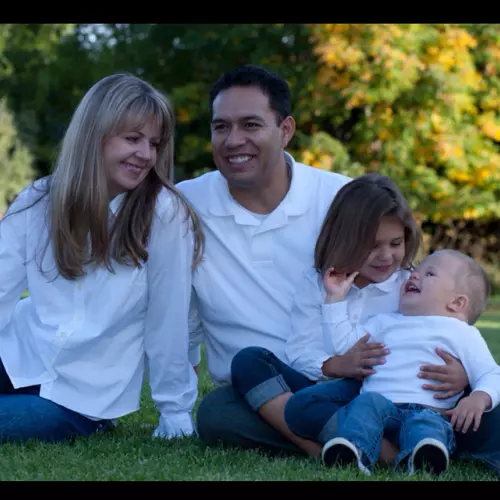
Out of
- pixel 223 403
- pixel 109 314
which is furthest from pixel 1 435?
pixel 223 403

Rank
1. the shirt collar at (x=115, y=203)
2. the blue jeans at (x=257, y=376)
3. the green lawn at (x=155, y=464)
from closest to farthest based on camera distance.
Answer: the green lawn at (x=155, y=464) < the blue jeans at (x=257, y=376) < the shirt collar at (x=115, y=203)

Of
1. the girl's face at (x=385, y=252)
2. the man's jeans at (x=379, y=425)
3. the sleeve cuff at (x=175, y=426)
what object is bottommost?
the sleeve cuff at (x=175, y=426)

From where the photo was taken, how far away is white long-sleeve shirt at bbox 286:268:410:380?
3787 mm

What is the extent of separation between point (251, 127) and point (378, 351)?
125 centimetres

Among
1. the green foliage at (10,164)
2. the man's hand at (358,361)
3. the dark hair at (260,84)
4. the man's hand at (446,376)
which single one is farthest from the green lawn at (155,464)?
the green foliage at (10,164)

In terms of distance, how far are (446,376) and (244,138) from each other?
4.68 ft

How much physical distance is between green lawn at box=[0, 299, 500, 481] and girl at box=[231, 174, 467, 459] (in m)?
0.33

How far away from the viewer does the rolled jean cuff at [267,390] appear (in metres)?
3.61

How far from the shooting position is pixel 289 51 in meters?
15.0

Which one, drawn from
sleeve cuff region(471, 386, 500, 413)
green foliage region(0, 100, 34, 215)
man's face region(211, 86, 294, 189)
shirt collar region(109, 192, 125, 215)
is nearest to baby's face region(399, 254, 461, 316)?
sleeve cuff region(471, 386, 500, 413)

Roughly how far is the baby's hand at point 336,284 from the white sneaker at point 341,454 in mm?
694

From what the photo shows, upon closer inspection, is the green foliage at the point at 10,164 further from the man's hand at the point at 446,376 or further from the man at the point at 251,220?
the man's hand at the point at 446,376

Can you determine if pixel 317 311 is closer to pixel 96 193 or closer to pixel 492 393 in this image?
pixel 492 393

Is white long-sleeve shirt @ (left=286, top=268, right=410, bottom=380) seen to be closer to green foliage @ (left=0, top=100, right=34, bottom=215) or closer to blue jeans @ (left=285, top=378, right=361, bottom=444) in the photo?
blue jeans @ (left=285, top=378, right=361, bottom=444)
